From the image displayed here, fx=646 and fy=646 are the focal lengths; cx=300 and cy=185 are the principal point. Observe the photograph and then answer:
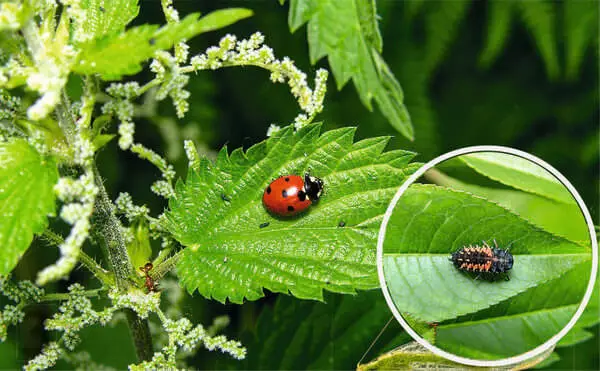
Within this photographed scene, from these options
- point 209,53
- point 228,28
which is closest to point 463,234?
point 209,53

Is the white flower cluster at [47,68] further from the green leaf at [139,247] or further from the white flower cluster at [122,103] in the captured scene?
the green leaf at [139,247]

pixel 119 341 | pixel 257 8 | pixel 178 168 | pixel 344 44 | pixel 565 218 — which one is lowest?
pixel 119 341

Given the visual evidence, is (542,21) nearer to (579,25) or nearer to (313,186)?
(579,25)

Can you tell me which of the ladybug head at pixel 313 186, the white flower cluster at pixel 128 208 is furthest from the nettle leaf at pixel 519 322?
the white flower cluster at pixel 128 208

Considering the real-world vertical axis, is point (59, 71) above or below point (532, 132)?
above

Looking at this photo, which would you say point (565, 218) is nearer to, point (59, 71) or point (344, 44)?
point (344, 44)
